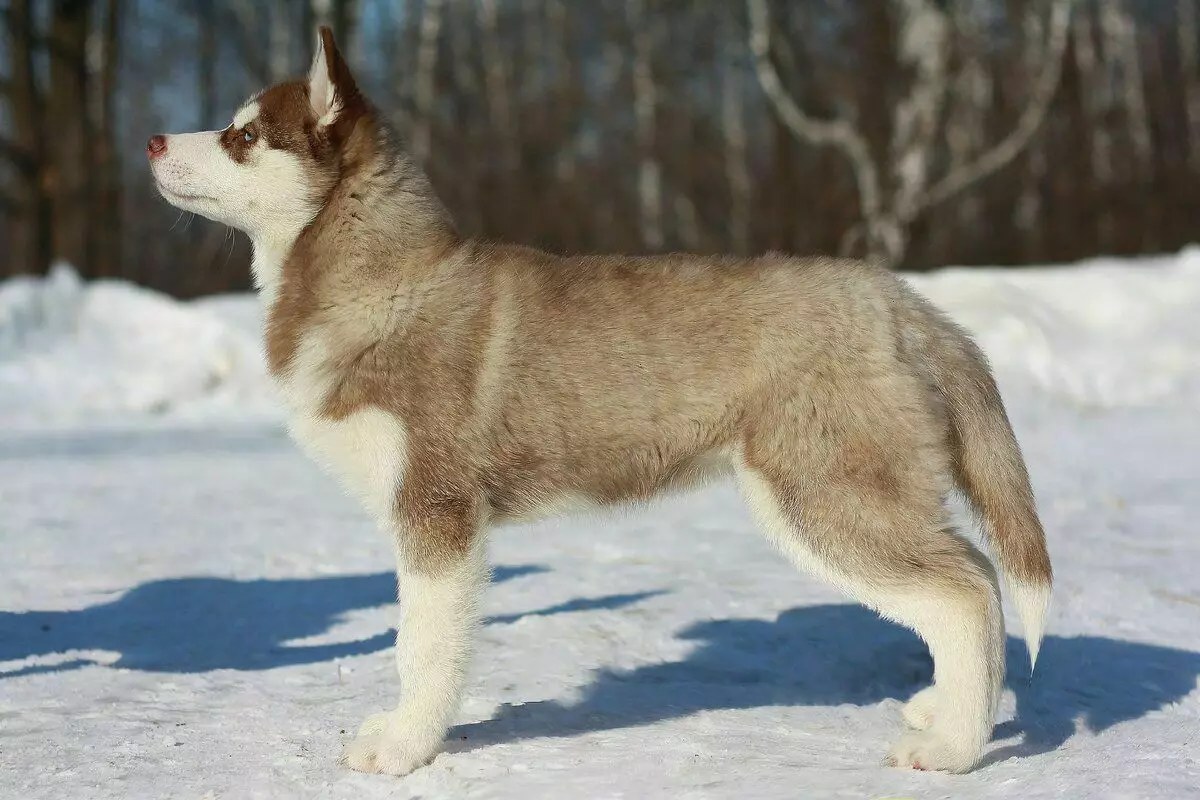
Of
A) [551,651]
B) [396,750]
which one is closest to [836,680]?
[551,651]

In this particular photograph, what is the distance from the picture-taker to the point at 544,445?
144 inches

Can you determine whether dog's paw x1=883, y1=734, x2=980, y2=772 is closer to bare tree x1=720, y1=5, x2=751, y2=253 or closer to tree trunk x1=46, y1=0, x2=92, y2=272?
tree trunk x1=46, y1=0, x2=92, y2=272

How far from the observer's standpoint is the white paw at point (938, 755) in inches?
137

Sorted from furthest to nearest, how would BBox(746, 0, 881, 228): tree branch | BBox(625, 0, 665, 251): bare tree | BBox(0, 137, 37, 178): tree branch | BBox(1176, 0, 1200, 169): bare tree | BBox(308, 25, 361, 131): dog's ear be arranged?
BBox(1176, 0, 1200, 169): bare tree, BBox(625, 0, 665, 251): bare tree, BBox(746, 0, 881, 228): tree branch, BBox(0, 137, 37, 178): tree branch, BBox(308, 25, 361, 131): dog's ear

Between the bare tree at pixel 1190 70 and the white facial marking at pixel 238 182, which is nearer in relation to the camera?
the white facial marking at pixel 238 182

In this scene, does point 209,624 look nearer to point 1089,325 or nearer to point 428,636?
point 428,636

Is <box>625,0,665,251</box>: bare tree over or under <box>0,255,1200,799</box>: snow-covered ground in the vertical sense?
over

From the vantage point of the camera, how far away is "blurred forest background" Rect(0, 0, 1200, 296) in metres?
18.8

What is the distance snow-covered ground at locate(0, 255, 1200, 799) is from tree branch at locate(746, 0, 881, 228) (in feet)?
27.6

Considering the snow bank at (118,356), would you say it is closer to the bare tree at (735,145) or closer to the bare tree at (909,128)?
the bare tree at (909,128)

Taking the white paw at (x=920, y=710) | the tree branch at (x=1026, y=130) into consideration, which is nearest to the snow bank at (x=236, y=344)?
the tree branch at (x=1026, y=130)

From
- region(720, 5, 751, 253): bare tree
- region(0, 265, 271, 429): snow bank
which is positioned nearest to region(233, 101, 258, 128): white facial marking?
region(0, 265, 271, 429): snow bank

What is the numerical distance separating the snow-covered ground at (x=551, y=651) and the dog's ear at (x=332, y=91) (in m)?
1.97

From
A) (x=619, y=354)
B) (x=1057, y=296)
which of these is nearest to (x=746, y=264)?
(x=619, y=354)
